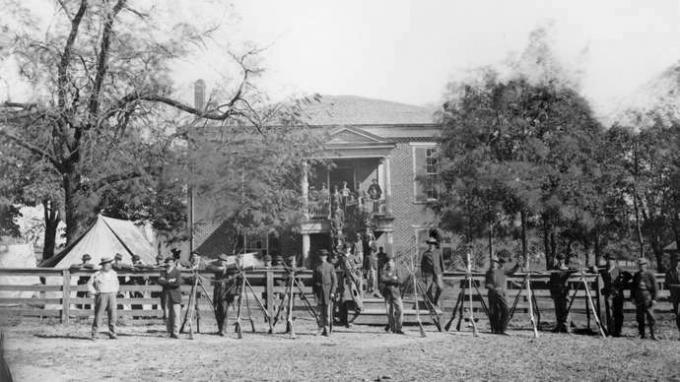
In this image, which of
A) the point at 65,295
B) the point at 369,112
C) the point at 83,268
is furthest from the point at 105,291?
the point at 369,112

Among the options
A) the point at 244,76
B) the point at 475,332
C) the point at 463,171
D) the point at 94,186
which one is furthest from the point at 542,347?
the point at 94,186

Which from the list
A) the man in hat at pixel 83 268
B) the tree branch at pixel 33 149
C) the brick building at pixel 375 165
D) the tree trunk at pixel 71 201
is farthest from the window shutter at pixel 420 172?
the man in hat at pixel 83 268

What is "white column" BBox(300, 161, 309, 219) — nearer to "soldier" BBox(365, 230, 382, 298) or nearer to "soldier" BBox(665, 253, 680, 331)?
"soldier" BBox(365, 230, 382, 298)

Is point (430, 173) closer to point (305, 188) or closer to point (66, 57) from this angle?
point (305, 188)

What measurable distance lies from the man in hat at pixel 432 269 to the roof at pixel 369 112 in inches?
99.7

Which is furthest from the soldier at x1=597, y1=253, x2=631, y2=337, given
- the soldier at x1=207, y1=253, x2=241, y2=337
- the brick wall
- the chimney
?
the chimney

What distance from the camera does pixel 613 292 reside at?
8.00 m

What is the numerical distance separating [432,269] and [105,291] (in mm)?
3929

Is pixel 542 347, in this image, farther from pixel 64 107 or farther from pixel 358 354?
pixel 64 107

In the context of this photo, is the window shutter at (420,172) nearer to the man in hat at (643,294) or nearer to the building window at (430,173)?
the building window at (430,173)

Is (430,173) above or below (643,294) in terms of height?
above

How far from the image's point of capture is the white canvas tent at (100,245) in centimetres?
1010

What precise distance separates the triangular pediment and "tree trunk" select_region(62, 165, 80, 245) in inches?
→ 141

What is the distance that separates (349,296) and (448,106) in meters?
4.98
